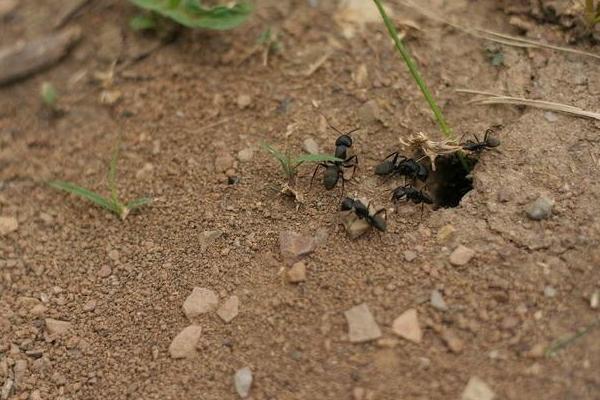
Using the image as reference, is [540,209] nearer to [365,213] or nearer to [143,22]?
[365,213]

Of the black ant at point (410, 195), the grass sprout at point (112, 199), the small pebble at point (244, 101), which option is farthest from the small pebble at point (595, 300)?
the grass sprout at point (112, 199)

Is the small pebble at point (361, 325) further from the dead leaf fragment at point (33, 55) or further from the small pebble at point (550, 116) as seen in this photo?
the dead leaf fragment at point (33, 55)

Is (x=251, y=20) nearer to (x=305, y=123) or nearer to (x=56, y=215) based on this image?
(x=305, y=123)

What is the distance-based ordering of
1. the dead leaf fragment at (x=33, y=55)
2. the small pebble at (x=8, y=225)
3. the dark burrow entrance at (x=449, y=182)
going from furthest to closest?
the dead leaf fragment at (x=33, y=55) < the small pebble at (x=8, y=225) < the dark burrow entrance at (x=449, y=182)

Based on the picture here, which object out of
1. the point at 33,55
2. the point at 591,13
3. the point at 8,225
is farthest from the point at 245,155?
the point at 591,13

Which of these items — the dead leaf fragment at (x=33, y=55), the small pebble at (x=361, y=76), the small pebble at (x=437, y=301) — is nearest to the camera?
the small pebble at (x=437, y=301)

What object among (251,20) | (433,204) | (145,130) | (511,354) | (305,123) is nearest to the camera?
(511,354)

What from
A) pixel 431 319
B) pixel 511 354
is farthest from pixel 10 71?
pixel 511 354
